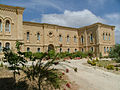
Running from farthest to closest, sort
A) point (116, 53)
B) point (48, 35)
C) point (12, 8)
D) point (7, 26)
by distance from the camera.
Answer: point (48, 35)
point (12, 8)
point (7, 26)
point (116, 53)

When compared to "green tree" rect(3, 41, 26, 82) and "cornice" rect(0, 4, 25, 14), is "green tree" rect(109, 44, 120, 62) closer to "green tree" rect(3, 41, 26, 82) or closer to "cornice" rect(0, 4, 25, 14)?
"green tree" rect(3, 41, 26, 82)

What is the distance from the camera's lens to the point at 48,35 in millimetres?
28094

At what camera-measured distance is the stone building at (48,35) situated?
66.8ft

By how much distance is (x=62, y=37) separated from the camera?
30797 millimetres

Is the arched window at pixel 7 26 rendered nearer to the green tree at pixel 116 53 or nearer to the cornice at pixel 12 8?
the cornice at pixel 12 8

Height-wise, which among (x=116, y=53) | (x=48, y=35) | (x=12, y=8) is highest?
(x=12, y=8)

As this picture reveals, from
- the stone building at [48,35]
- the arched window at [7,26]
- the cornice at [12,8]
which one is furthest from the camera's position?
the arched window at [7,26]

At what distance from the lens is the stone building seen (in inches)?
802

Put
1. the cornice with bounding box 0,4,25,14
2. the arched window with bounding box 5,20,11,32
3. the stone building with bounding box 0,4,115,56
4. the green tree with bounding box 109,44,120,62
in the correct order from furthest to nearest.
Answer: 1. the arched window with bounding box 5,20,11,32
2. the stone building with bounding box 0,4,115,56
3. the cornice with bounding box 0,4,25,14
4. the green tree with bounding box 109,44,120,62

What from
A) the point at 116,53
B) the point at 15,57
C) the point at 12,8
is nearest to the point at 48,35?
the point at 12,8

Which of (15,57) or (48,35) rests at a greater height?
(48,35)

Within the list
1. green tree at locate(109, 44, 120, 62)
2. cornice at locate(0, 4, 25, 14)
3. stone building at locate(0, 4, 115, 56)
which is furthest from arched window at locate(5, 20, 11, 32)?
green tree at locate(109, 44, 120, 62)

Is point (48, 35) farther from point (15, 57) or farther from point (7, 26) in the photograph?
point (15, 57)

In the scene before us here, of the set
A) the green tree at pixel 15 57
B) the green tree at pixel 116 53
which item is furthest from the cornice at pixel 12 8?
the green tree at pixel 15 57
